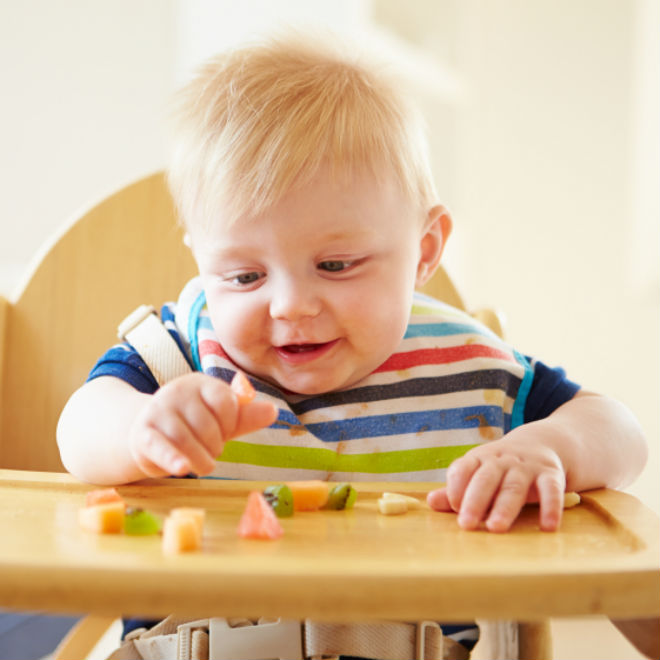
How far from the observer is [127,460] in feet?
2.13

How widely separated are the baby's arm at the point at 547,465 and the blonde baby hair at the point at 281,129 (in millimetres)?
283

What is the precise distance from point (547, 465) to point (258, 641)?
0.25 metres

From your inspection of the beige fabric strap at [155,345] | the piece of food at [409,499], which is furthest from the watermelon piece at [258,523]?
the beige fabric strap at [155,345]

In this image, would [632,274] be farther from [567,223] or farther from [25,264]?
[25,264]

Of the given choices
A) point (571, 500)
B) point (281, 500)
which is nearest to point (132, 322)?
point (281, 500)

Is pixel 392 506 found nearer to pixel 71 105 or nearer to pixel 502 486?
pixel 502 486

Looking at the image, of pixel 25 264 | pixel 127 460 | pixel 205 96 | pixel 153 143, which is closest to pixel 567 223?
pixel 153 143

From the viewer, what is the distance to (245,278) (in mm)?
800

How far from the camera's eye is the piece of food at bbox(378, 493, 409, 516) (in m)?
0.60

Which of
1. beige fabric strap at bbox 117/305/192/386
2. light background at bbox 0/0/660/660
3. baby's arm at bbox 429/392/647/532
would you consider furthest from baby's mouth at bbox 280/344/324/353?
light background at bbox 0/0/660/660

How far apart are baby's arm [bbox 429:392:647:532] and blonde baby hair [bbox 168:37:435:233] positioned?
0.28 m

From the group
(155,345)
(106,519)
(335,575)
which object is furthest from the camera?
(155,345)

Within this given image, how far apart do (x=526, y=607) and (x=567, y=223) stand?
121 inches

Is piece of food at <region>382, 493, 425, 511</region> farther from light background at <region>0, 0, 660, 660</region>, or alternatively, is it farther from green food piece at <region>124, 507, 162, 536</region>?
light background at <region>0, 0, 660, 660</region>
